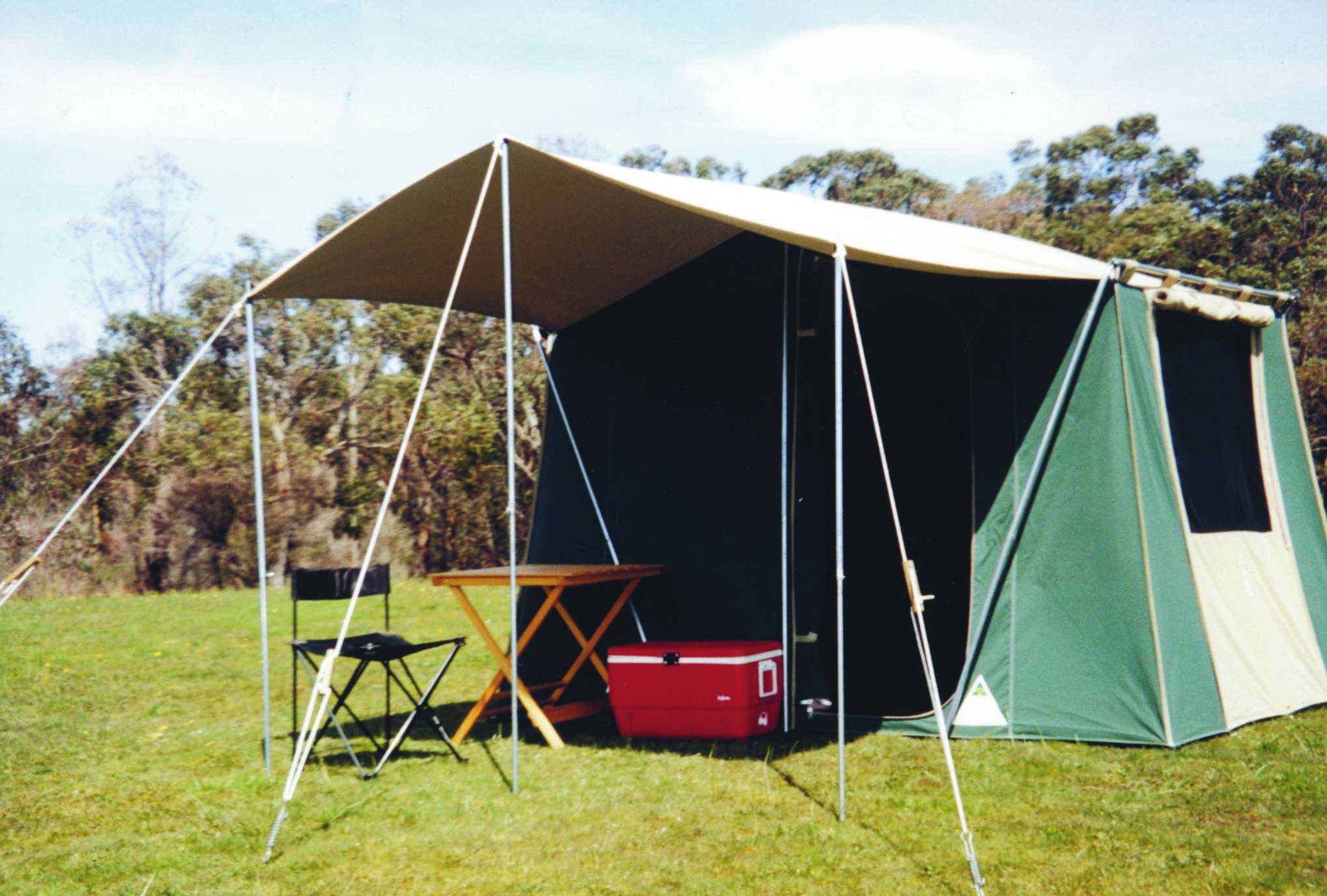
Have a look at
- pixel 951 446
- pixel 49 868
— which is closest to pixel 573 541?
pixel 951 446

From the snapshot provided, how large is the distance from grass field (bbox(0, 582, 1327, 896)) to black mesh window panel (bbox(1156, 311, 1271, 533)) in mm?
843

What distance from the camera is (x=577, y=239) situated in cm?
444

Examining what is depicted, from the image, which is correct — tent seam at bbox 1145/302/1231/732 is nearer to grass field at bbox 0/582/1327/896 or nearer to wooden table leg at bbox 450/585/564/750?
grass field at bbox 0/582/1327/896

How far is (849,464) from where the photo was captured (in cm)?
492

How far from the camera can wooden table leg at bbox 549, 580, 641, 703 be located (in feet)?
15.1

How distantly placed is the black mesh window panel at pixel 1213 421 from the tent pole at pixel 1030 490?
399 millimetres

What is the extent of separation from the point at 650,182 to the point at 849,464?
169 cm

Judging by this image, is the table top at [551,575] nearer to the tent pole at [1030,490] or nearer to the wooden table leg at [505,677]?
the wooden table leg at [505,677]

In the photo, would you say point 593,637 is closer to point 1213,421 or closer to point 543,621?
point 543,621

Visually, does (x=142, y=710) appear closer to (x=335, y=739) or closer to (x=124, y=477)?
(x=335, y=739)

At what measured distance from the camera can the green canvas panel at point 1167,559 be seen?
4.03 meters

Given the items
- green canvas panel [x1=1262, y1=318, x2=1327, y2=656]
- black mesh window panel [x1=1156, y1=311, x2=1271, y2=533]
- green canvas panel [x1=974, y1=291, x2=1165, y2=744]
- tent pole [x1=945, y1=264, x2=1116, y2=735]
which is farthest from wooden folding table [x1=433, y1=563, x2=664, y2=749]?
green canvas panel [x1=1262, y1=318, x2=1327, y2=656]

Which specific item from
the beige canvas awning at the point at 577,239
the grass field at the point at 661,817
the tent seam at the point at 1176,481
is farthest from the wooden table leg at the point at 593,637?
the tent seam at the point at 1176,481

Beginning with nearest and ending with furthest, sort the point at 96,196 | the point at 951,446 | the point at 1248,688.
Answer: the point at 1248,688, the point at 951,446, the point at 96,196
